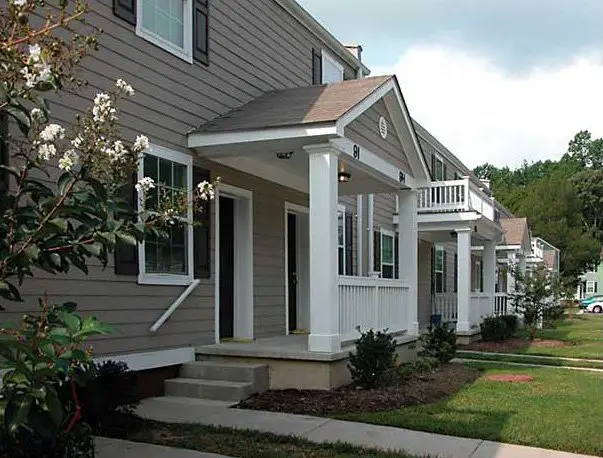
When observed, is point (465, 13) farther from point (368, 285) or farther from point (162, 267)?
point (162, 267)

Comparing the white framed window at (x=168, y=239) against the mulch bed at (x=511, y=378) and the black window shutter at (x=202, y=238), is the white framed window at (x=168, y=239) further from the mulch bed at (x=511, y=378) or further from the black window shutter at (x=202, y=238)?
the mulch bed at (x=511, y=378)

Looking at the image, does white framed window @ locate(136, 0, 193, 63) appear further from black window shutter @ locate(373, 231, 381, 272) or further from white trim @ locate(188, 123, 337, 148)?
black window shutter @ locate(373, 231, 381, 272)

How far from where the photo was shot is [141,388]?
312 inches

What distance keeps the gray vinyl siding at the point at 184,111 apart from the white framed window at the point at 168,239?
0.14 metres

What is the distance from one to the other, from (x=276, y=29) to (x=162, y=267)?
5377 millimetres

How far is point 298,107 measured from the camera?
9227 millimetres

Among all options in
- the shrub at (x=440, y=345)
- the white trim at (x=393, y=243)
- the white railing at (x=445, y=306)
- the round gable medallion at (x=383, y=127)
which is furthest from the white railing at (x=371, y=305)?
the white railing at (x=445, y=306)

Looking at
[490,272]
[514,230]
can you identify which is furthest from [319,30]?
[514,230]

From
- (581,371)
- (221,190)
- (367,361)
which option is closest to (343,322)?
(367,361)

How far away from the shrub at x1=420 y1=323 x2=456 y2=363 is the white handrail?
4562 millimetres

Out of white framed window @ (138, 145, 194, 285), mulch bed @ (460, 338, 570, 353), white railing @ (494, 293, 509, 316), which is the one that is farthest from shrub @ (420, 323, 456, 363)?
white railing @ (494, 293, 509, 316)

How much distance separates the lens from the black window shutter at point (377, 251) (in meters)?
17.1

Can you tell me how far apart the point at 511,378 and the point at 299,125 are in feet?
17.3

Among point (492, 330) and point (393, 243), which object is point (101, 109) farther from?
point (393, 243)
